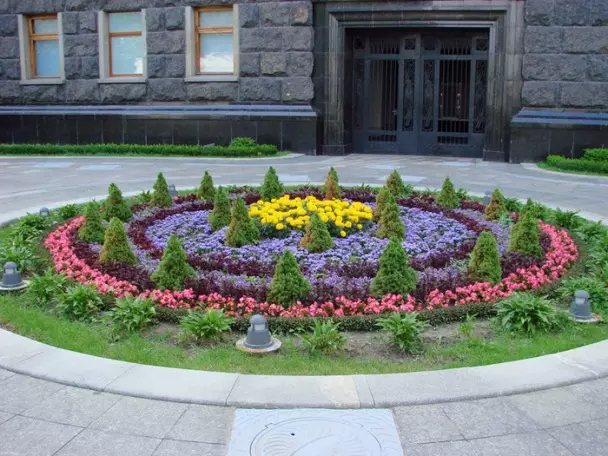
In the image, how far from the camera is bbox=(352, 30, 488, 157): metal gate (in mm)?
20422

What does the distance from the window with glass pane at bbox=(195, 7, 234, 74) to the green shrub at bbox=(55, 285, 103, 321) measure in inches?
615

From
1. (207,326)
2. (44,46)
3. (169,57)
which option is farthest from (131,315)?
(44,46)

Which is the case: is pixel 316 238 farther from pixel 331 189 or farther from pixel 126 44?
pixel 126 44

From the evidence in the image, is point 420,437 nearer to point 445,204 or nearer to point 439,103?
point 445,204

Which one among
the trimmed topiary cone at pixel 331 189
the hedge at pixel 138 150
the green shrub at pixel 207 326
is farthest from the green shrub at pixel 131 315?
the hedge at pixel 138 150

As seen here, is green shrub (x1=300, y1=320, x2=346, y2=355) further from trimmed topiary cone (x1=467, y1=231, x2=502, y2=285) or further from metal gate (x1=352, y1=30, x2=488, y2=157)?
metal gate (x1=352, y1=30, x2=488, y2=157)

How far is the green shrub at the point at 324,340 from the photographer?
5.50 meters

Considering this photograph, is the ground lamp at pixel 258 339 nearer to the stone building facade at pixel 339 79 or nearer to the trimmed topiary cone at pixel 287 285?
the trimmed topiary cone at pixel 287 285

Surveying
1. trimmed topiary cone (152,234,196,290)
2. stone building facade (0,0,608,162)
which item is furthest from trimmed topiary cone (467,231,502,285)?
stone building facade (0,0,608,162)

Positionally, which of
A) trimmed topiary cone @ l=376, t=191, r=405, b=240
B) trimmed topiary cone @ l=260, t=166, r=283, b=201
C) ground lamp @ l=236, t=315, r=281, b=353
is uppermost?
trimmed topiary cone @ l=260, t=166, r=283, b=201

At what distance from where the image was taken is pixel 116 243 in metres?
7.79

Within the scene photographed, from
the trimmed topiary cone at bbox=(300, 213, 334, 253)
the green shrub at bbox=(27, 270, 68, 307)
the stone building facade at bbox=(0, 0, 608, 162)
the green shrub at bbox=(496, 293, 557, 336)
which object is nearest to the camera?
the green shrub at bbox=(496, 293, 557, 336)

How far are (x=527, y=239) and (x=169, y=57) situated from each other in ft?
51.3

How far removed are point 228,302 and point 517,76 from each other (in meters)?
14.6
